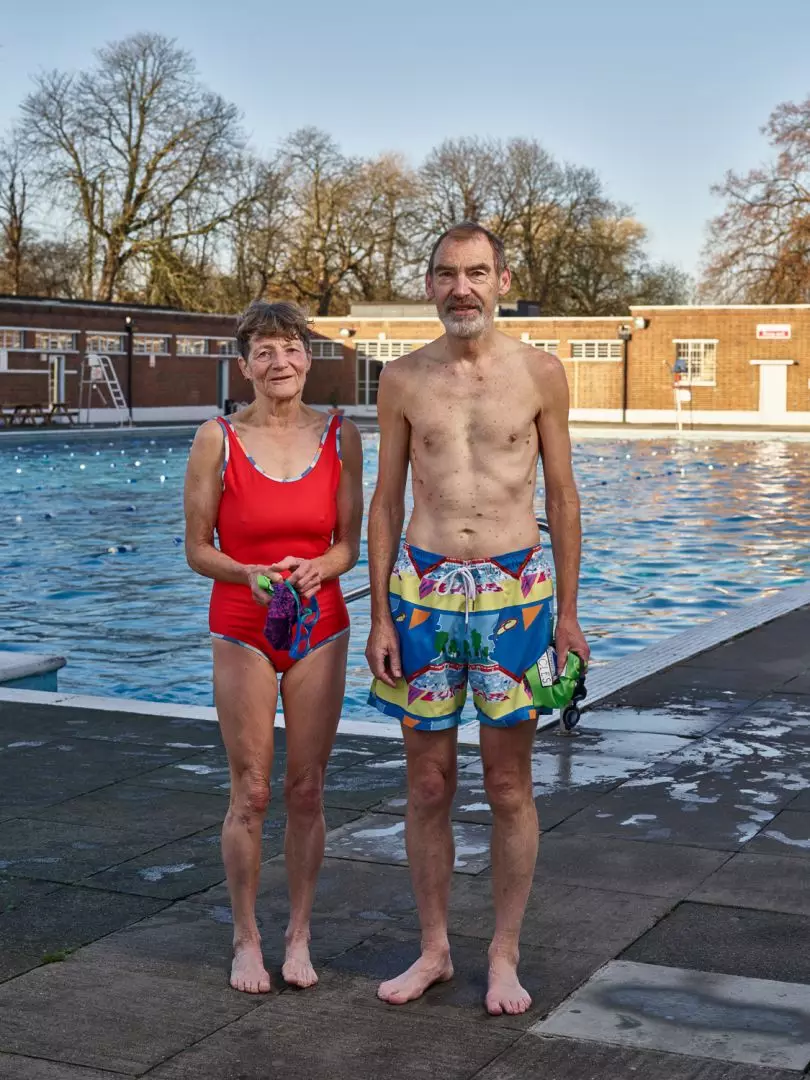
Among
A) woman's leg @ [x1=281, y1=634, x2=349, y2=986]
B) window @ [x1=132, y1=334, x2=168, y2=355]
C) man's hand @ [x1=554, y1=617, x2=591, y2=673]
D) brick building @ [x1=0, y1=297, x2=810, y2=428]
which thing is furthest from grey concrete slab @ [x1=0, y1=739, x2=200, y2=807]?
window @ [x1=132, y1=334, x2=168, y2=355]

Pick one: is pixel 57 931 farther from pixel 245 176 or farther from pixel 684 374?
pixel 245 176

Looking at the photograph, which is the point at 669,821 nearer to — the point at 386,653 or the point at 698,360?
the point at 386,653

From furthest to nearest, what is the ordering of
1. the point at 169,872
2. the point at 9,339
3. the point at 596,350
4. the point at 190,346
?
the point at 596,350
the point at 190,346
the point at 9,339
the point at 169,872

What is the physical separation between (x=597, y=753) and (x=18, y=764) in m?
2.54

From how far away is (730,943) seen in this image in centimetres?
439

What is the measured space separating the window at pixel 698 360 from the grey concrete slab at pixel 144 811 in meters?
49.0

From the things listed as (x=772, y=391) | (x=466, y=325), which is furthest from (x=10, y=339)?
(x=466, y=325)

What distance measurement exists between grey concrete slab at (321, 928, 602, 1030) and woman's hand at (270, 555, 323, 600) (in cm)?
104

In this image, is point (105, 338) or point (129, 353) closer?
point (105, 338)

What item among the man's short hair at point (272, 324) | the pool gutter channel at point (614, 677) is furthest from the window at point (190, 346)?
the man's short hair at point (272, 324)

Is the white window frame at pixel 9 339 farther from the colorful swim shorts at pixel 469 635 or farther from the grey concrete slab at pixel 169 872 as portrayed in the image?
the colorful swim shorts at pixel 469 635

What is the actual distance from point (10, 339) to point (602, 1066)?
150ft

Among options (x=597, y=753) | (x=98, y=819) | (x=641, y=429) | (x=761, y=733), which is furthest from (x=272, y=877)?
(x=641, y=429)

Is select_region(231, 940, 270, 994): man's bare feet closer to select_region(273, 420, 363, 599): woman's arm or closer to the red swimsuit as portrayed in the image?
the red swimsuit
